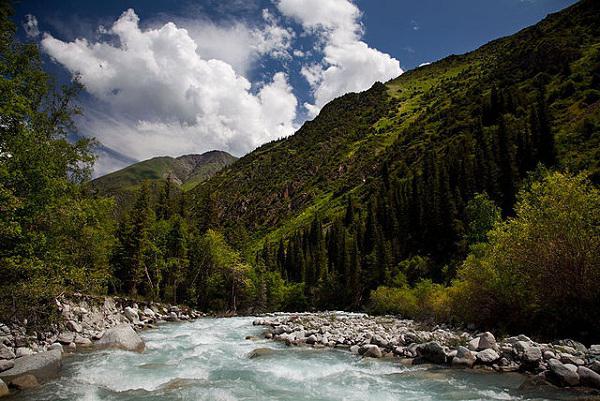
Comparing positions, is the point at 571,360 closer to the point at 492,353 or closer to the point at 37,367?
the point at 492,353

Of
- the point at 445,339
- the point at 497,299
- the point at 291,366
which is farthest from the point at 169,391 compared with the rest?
the point at 497,299

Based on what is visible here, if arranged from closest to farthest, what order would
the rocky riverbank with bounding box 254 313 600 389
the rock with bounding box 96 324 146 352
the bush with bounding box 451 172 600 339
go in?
the rocky riverbank with bounding box 254 313 600 389 → the bush with bounding box 451 172 600 339 → the rock with bounding box 96 324 146 352

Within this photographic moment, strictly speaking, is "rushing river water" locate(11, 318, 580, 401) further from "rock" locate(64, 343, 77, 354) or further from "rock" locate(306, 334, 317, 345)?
"rock" locate(306, 334, 317, 345)

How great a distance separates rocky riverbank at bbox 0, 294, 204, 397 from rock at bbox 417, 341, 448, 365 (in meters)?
14.9

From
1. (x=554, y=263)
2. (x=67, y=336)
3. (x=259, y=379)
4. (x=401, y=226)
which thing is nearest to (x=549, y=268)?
(x=554, y=263)

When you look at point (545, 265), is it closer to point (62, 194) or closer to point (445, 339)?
point (445, 339)

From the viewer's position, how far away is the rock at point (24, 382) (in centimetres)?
1232

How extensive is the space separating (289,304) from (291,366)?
58213 millimetres

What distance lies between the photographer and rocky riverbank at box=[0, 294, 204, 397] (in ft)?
44.6

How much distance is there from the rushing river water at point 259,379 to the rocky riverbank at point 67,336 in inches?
32.4

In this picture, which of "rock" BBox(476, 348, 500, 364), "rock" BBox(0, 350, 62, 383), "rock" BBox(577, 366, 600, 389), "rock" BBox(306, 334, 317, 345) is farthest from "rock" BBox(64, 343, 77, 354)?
"rock" BBox(577, 366, 600, 389)

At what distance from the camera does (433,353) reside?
16.9 metres

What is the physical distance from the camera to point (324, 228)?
5271 inches

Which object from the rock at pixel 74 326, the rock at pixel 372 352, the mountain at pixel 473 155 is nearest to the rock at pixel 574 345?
the rock at pixel 372 352
